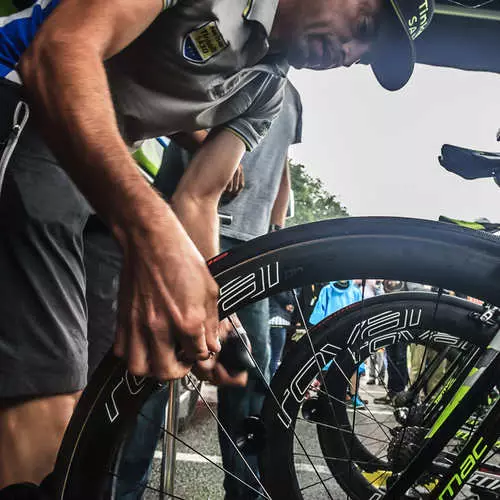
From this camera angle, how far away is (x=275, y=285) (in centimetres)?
75

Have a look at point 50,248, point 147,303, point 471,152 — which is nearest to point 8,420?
point 50,248

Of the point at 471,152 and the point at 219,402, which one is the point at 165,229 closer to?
the point at 471,152

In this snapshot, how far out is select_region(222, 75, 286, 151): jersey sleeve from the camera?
138cm

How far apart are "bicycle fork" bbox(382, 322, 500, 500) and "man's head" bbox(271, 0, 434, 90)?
938 mm

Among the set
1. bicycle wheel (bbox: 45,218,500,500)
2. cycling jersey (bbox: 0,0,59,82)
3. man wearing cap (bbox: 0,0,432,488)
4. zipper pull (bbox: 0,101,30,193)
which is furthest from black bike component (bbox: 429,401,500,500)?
cycling jersey (bbox: 0,0,59,82)

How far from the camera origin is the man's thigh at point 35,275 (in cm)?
90

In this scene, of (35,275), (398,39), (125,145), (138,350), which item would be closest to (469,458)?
(138,350)

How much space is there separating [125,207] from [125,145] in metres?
0.10

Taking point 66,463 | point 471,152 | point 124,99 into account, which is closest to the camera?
point 66,463

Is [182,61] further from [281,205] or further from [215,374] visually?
[281,205]

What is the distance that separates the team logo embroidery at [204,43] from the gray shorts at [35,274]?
36 cm

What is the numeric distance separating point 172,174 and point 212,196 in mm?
394

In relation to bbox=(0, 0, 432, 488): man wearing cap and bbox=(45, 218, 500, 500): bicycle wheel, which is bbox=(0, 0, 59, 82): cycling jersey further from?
bbox=(45, 218, 500, 500): bicycle wheel

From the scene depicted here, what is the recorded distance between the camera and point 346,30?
4.39 ft
